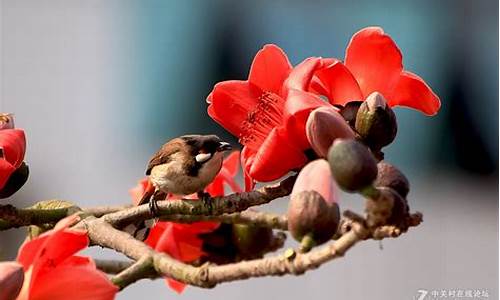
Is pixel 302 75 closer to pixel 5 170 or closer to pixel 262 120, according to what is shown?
pixel 262 120

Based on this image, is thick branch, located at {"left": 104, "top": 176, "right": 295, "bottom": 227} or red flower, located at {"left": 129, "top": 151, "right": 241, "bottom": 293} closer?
thick branch, located at {"left": 104, "top": 176, "right": 295, "bottom": 227}

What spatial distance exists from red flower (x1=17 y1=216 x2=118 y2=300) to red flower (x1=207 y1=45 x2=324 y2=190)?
20 cm

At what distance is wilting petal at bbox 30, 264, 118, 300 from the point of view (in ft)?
2.51

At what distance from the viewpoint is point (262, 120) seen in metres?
0.95

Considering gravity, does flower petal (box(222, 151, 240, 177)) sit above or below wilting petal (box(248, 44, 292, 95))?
below

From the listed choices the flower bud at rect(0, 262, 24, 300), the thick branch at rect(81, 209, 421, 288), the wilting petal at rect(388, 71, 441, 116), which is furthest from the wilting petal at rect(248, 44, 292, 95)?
the flower bud at rect(0, 262, 24, 300)

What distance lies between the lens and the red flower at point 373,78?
3.08 ft

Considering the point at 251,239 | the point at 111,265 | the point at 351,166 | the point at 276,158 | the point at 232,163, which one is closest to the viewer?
A: the point at 351,166

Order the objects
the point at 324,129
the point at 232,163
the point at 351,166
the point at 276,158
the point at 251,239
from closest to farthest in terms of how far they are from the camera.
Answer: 1. the point at 351,166
2. the point at 324,129
3. the point at 276,158
4. the point at 251,239
5. the point at 232,163

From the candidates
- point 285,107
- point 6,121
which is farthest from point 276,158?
point 6,121

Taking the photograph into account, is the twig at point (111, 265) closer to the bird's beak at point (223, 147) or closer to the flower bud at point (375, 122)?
the bird's beak at point (223, 147)

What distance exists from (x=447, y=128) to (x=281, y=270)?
4.21 metres

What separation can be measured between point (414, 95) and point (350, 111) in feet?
0.33

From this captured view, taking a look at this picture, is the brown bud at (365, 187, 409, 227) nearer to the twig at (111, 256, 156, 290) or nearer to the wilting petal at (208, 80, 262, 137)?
the twig at (111, 256, 156, 290)
